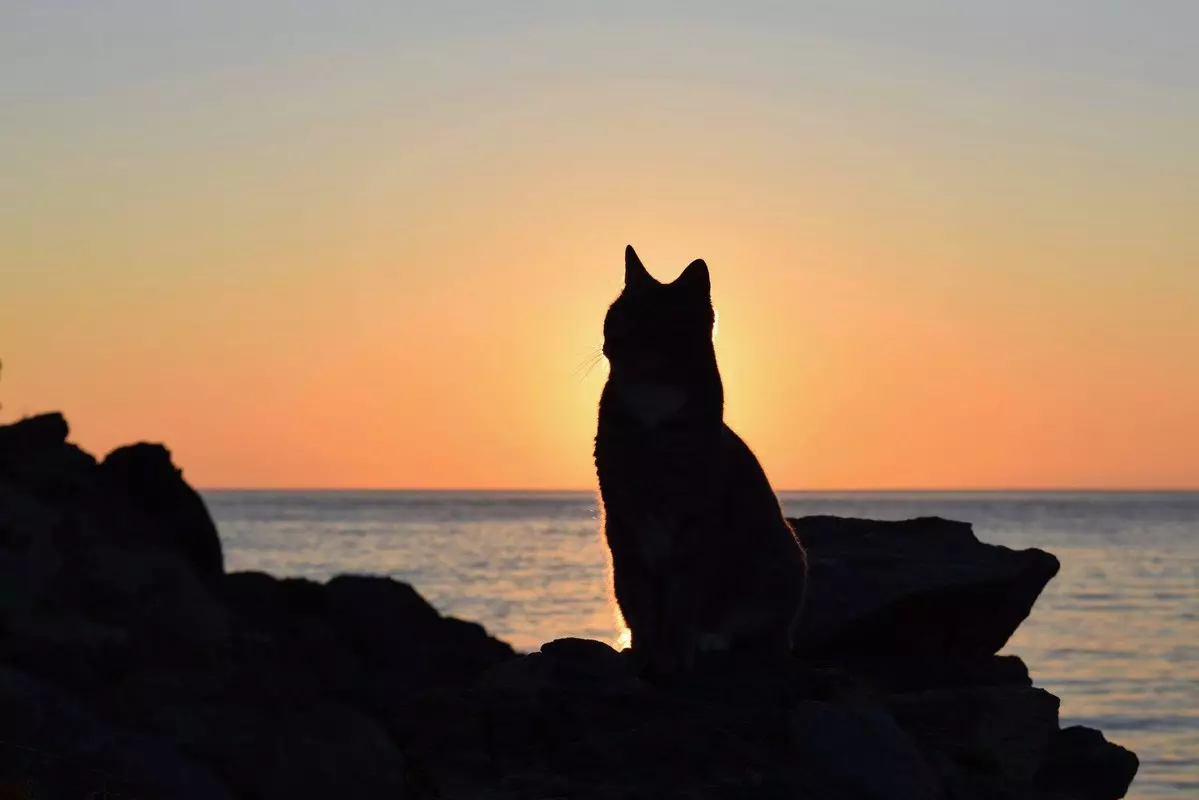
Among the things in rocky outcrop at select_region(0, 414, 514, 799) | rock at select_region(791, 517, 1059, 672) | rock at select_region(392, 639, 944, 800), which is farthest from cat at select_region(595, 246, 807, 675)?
rocky outcrop at select_region(0, 414, 514, 799)

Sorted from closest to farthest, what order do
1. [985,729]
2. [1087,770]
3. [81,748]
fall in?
[985,729]
[1087,770]
[81,748]

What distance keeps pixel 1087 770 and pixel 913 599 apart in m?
1.86

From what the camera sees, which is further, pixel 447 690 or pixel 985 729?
pixel 985 729

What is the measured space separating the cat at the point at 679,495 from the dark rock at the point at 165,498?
40.0 feet

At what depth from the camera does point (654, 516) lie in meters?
8.42

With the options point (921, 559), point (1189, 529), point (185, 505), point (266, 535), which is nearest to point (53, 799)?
point (921, 559)

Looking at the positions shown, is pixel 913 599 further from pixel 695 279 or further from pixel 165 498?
pixel 165 498

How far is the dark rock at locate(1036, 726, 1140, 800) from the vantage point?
36.4 feet

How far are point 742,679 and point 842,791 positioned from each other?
43.2 inches

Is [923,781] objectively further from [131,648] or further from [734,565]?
[131,648]

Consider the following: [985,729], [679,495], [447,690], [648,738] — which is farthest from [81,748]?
[985,729]

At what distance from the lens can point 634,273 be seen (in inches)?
344

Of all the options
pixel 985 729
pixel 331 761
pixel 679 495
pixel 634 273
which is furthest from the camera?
pixel 331 761

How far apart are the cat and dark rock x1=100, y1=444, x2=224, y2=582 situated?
12.2 m
